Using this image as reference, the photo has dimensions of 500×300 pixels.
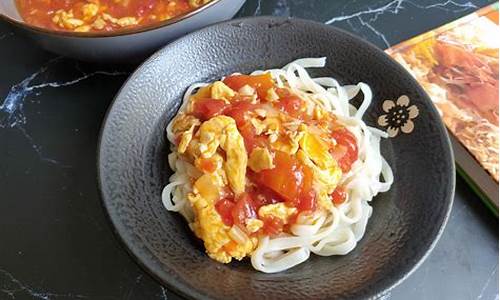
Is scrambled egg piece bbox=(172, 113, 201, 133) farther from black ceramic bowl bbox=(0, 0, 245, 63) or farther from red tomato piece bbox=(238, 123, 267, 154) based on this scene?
black ceramic bowl bbox=(0, 0, 245, 63)

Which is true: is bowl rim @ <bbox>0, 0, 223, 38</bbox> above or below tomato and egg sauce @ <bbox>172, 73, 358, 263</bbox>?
above

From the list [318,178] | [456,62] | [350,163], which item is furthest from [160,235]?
[456,62]

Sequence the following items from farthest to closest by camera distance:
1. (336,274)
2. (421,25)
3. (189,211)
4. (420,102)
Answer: (421,25), (420,102), (189,211), (336,274)

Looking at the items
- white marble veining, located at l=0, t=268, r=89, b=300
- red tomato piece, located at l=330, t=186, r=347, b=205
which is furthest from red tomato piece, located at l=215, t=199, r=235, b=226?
white marble veining, located at l=0, t=268, r=89, b=300

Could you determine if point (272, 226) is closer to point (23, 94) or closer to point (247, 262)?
point (247, 262)

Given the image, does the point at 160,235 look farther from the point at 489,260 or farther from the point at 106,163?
the point at 489,260

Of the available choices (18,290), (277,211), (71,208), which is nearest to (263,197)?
(277,211)

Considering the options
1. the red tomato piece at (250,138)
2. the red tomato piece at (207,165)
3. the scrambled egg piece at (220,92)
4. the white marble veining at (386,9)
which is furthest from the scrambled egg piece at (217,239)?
the white marble veining at (386,9)
